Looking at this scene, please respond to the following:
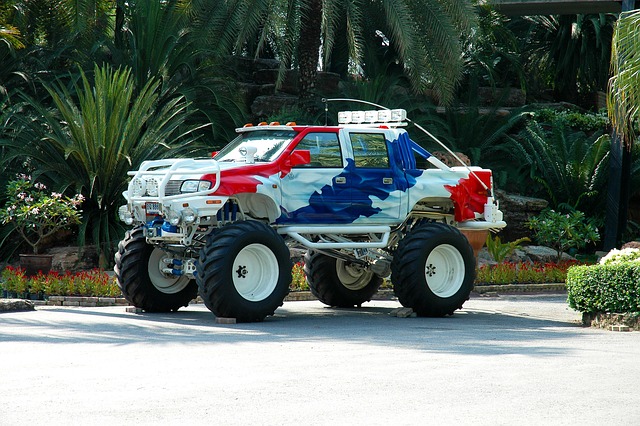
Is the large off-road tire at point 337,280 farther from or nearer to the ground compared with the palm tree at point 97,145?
nearer to the ground

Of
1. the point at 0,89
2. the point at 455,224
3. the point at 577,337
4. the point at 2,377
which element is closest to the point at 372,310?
the point at 455,224

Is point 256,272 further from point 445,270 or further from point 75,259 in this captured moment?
point 75,259

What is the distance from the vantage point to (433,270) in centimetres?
1429

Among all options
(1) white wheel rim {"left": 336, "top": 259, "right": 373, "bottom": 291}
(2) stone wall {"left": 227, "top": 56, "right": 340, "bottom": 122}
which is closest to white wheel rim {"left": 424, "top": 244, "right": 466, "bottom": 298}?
(1) white wheel rim {"left": 336, "top": 259, "right": 373, "bottom": 291}

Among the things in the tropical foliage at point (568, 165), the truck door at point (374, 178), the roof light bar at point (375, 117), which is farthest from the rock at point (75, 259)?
the tropical foliage at point (568, 165)

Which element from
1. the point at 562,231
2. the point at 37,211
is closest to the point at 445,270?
the point at 37,211

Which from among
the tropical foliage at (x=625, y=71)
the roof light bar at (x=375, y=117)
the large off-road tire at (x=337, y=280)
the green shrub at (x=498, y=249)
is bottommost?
the large off-road tire at (x=337, y=280)

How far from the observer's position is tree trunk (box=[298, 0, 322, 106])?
76.7ft

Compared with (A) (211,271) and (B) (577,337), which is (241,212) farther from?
(B) (577,337)

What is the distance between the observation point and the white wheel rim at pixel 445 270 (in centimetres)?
1425

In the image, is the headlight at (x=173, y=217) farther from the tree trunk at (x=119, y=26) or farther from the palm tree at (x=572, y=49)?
the palm tree at (x=572, y=49)

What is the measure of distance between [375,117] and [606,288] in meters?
4.12

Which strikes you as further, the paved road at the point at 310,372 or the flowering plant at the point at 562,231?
the flowering plant at the point at 562,231

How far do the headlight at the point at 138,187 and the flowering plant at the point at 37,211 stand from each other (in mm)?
4368
